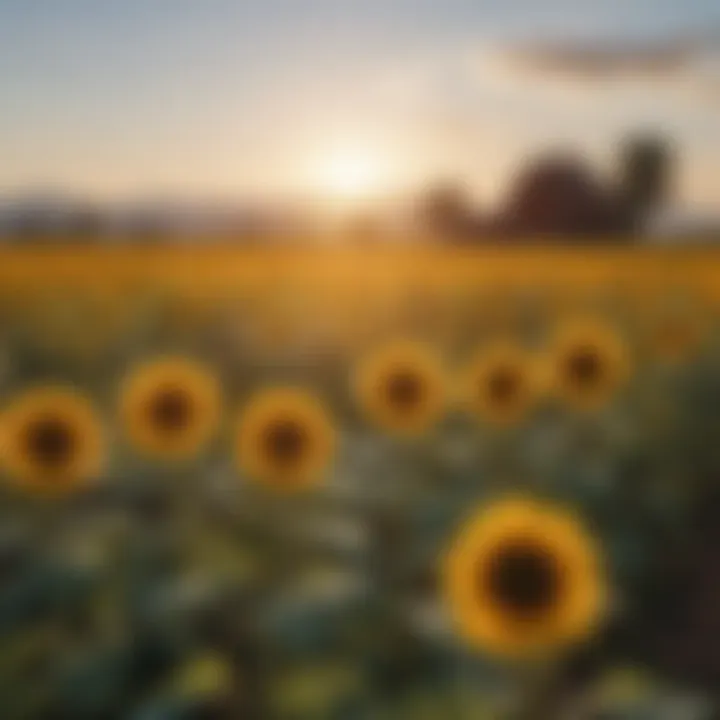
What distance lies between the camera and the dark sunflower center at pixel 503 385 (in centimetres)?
99

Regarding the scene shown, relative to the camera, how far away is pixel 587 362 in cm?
99

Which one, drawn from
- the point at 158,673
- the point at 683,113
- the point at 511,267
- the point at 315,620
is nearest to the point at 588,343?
the point at 511,267

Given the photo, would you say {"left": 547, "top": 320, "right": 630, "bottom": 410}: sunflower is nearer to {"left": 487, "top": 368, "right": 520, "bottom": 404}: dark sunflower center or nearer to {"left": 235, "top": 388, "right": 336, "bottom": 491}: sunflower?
{"left": 487, "top": 368, "right": 520, "bottom": 404}: dark sunflower center

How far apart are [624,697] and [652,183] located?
392 millimetres

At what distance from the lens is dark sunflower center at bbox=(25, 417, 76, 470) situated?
A: 935 millimetres

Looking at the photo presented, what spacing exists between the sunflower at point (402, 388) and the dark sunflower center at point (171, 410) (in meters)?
0.13

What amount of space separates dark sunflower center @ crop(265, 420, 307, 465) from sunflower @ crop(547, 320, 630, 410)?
0.67ft

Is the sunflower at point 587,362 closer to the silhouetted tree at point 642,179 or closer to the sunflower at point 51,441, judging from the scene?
the silhouetted tree at point 642,179

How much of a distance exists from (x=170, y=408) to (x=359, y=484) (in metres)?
0.16

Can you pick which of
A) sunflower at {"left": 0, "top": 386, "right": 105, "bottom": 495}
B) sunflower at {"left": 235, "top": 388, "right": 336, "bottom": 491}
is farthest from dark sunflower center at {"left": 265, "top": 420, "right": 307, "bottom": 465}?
sunflower at {"left": 0, "top": 386, "right": 105, "bottom": 495}

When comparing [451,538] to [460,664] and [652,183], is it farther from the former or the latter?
[652,183]

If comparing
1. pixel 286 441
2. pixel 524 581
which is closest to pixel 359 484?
pixel 286 441

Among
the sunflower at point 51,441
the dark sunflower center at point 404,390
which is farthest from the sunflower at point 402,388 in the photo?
the sunflower at point 51,441

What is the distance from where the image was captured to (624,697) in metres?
0.87
